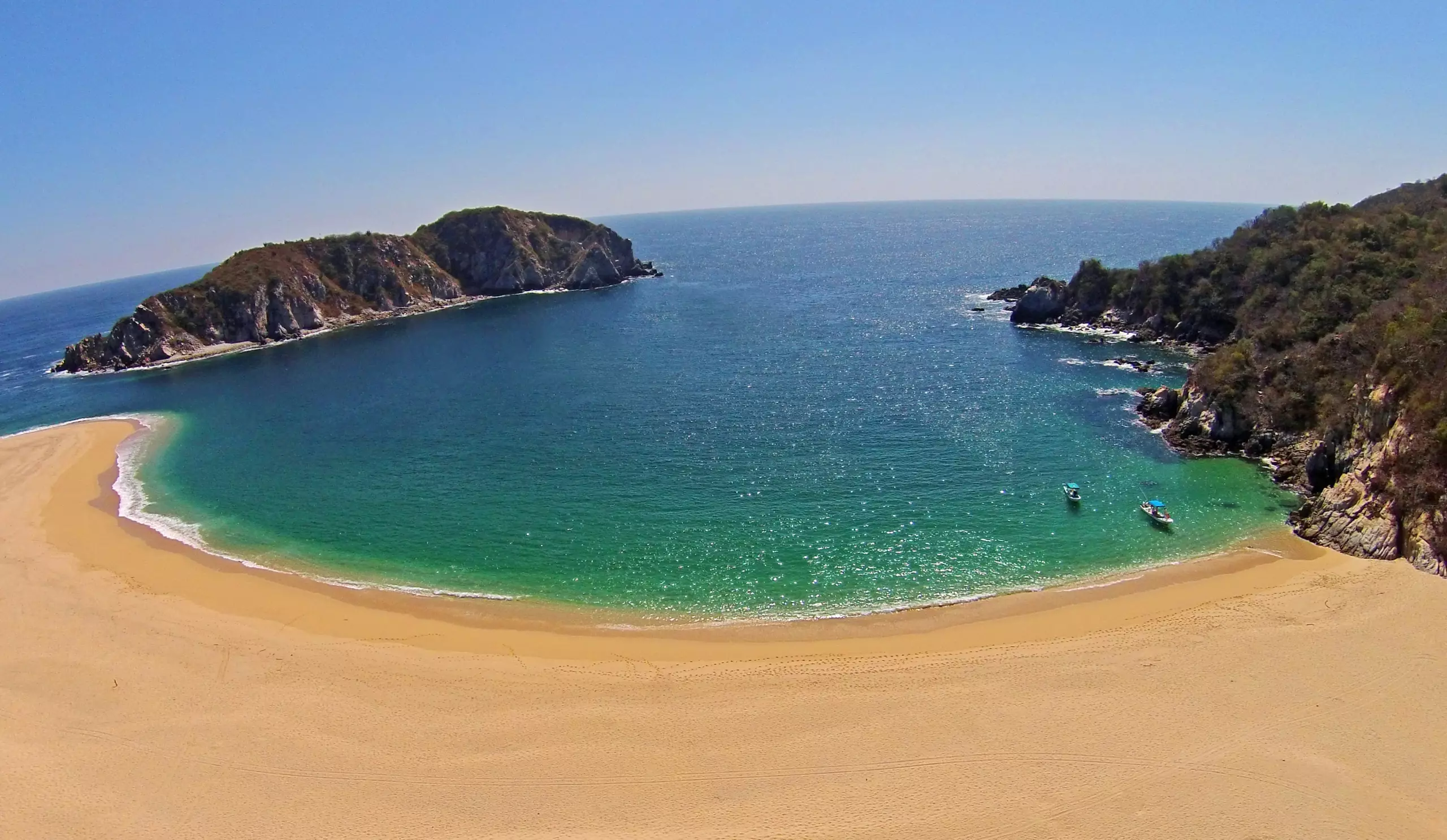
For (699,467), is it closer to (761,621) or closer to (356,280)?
A: (761,621)

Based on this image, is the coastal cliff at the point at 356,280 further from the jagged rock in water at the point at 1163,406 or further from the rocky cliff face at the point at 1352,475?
the rocky cliff face at the point at 1352,475

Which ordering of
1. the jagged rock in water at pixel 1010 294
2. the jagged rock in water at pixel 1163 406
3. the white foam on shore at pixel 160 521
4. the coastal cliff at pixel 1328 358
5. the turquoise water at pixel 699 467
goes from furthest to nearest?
1. the jagged rock in water at pixel 1010 294
2. the jagged rock in water at pixel 1163 406
3. the turquoise water at pixel 699 467
4. the white foam on shore at pixel 160 521
5. the coastal cliff at pixel 1328 358

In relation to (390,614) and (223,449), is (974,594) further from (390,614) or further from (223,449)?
(223,449)

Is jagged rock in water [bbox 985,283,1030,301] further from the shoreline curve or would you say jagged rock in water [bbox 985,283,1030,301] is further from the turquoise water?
the shoreline curve

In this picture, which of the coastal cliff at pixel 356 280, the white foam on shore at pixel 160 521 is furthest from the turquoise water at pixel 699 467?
the coastal cliff at pixel 356 280

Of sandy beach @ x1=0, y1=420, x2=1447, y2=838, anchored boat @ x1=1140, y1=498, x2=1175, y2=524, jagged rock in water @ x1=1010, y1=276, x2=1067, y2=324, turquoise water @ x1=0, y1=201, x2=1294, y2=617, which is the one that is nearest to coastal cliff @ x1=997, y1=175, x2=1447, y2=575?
turquoise water @ x1=0, y1=201, x2=1294, y2=617
